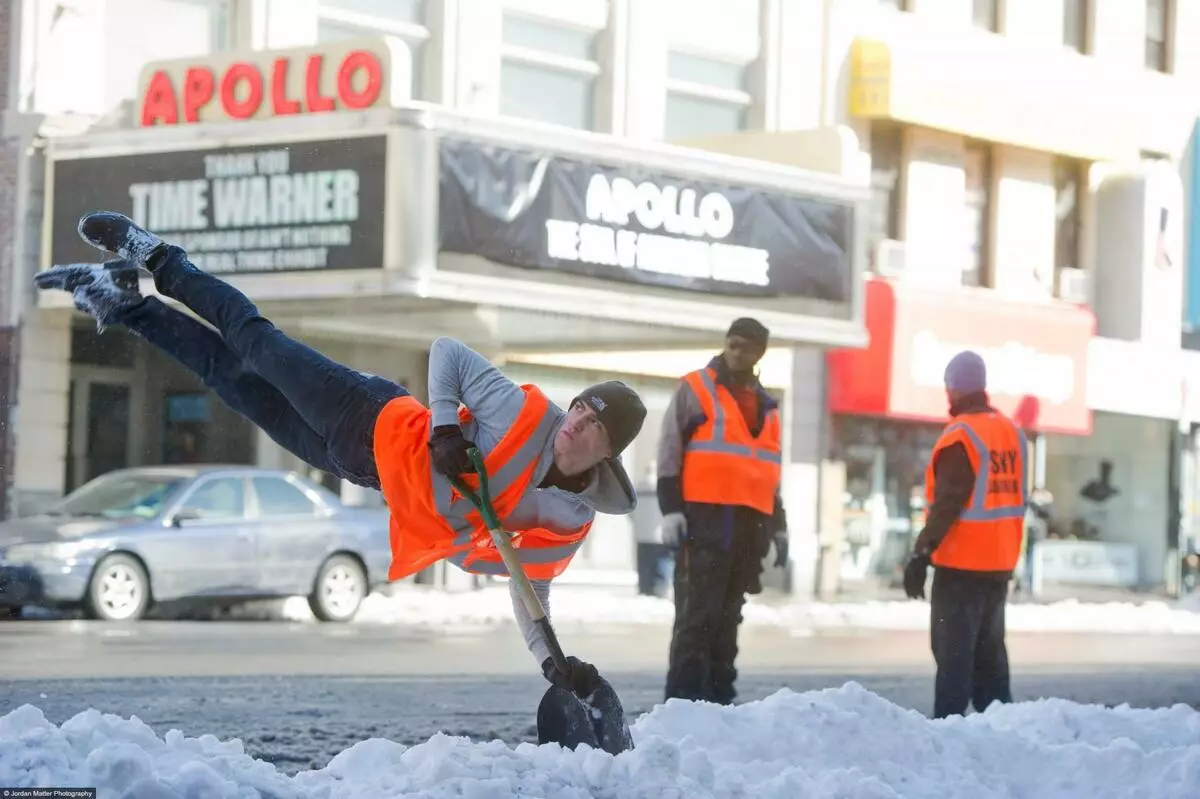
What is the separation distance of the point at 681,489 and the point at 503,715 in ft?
5.10

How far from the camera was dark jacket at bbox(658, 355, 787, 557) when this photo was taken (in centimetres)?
984

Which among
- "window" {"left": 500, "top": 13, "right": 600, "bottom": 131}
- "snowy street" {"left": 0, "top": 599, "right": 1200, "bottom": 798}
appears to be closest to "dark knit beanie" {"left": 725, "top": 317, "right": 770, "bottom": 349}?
"snowy street" {"left": 0, "top": 599, "right": 1200, "bottom": 798}

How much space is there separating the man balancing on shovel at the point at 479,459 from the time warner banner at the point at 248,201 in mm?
12739

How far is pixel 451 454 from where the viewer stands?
6.66m

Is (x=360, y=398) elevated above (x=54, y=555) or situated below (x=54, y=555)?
above

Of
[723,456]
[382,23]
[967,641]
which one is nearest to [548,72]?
[382,23]

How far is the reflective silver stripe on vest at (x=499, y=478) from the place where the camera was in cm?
684

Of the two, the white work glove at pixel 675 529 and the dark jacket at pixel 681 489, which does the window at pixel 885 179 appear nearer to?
the dark jacket at pixel 681 489

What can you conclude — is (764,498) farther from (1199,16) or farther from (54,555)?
(1199,16)

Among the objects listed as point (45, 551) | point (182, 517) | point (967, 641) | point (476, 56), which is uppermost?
point (476, 56)

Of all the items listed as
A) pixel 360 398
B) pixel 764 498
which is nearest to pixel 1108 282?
pixel 764 498

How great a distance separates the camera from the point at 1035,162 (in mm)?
31281

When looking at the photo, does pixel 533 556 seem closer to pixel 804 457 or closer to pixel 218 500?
pixel 218 500

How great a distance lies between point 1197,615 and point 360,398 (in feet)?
62.3
